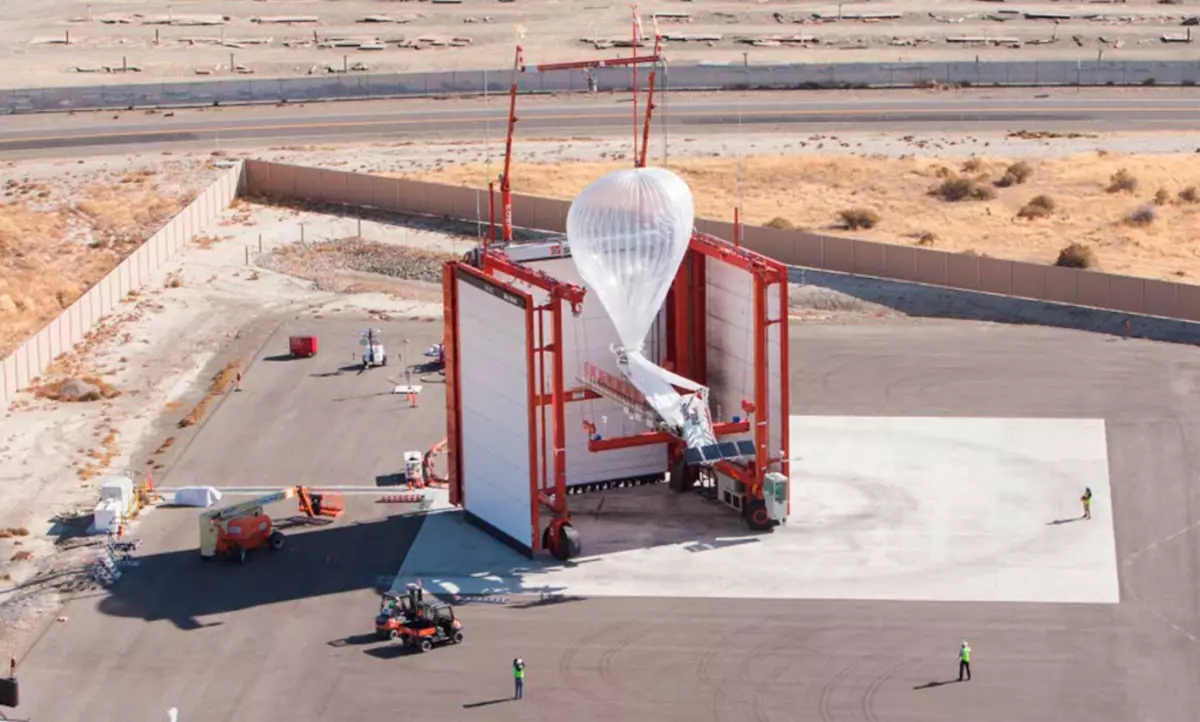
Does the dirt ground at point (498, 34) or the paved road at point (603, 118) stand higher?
the dirt ground at point (498, 34)

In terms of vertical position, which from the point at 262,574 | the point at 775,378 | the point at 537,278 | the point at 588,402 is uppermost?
the point at 537,278

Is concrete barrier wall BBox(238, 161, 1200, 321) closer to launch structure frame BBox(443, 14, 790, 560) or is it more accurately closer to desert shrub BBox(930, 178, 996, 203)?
desert shrub BBox(930, 178, 996, 203)

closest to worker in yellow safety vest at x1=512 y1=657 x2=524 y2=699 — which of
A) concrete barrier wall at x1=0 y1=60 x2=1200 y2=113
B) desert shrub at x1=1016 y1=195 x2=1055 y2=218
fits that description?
desert shrub at x1=1016 y1=195 x2=1055 y2=218

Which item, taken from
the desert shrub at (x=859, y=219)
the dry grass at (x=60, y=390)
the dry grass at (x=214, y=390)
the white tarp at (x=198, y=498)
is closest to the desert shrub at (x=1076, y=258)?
the desert shrub at (x=859, y=219)

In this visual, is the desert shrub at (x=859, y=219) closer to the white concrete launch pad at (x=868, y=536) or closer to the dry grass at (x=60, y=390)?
the white concrete launch pad at (x=868, y=536)

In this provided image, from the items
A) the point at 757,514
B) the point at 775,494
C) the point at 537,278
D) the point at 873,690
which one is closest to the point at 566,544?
the point at 757,514

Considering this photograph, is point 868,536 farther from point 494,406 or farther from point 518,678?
point 518,678
